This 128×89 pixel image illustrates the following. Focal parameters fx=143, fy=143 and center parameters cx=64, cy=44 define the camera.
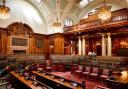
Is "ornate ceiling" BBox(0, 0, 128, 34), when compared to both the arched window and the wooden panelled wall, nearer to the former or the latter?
the arched window

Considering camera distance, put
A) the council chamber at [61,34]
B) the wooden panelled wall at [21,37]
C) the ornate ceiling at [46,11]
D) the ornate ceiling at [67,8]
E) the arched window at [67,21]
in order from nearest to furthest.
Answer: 1. the council chamber at [61,34]
2. the wooden panelled wall at [21,37]
3. the ornate ceiling at [46,11]
4. the ornate ceiling at [67,8]
5. the arched window at [67,21]

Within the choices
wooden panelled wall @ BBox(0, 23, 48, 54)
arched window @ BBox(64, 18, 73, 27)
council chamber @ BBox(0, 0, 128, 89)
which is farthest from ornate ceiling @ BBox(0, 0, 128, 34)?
wooden panelled wall @ BBox(0, 23, 48, 54)

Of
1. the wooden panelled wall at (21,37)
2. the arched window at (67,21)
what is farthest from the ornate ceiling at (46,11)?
the wooden panelled wall at (21,37)

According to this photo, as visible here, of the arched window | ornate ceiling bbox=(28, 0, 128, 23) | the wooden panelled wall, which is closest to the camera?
the wooden panelled wall

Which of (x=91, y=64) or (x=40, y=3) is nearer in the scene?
(x=91, y=64)

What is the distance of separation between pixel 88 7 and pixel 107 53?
24.9 ft

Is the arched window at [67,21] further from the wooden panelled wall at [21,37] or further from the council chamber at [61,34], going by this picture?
the wooden panelled wall at [21,37]

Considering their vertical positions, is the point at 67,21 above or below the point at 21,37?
above

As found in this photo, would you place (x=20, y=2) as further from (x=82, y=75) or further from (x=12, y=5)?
(x=82, y=75)

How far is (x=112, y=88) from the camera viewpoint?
15.2ft

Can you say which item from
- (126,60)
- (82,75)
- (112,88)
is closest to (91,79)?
(82,75)

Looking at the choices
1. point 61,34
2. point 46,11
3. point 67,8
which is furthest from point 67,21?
point 46,11

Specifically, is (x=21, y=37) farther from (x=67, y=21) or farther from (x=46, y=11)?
(x=67, y=21)

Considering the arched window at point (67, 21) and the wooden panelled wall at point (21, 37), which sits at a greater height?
the arched window at point (67, 21)
